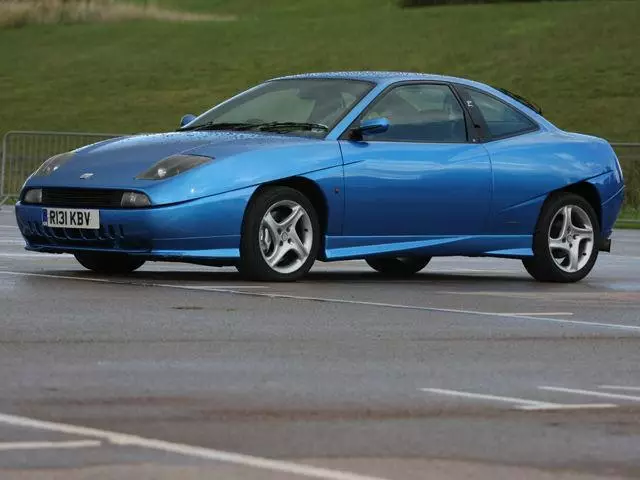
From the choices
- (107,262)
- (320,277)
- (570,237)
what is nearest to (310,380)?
(107,262)

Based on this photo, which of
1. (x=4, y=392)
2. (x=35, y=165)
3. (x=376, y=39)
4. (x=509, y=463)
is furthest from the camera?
(x=376, y=39)

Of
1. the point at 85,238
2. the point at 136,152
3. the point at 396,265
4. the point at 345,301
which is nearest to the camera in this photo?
the point at 345,301

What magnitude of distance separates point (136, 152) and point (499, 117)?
121 inches

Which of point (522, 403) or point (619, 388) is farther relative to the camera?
point (619, 388)

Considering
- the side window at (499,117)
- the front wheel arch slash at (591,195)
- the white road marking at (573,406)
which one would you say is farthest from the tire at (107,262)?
the white road marking at (573,406)

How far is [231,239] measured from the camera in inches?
531

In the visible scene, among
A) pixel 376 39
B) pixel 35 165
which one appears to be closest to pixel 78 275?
pixel 35 165

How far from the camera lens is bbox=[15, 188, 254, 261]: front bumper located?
1323 centimetres

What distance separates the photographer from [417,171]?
14461 mm

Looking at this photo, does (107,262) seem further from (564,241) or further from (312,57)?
(312,57)

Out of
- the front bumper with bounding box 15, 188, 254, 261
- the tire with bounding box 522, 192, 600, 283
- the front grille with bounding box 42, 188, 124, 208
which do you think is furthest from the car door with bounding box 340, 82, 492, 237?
the front grille with bounding box 42, 188, 124, 208

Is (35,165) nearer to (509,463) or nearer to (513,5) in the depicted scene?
(509,463)

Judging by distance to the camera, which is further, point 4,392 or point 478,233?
point 478,233

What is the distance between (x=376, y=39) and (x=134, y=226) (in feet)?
164
